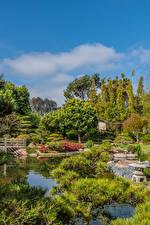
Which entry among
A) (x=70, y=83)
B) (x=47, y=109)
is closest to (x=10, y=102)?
(x=70, y=83)

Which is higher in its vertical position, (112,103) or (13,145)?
(112,103)

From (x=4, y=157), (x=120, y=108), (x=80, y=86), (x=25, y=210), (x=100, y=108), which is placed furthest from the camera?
(x=80, y=86)

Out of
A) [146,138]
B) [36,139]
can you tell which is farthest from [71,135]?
[146,138]

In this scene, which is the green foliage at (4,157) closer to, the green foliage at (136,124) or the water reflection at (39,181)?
the water reflection at (39,181)

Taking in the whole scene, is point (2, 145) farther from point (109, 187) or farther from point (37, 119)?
point (109, 187)

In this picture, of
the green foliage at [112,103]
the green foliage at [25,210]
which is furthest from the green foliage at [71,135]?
the green foliage at [25,210]

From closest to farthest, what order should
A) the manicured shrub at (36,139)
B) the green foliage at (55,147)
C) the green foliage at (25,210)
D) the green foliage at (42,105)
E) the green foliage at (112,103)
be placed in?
the green foliage at (25,210) < the green foliage at (55,147) < the manicured shrub at (36,139) < the green foliage at (112,103) < the green foliage at (42,105)

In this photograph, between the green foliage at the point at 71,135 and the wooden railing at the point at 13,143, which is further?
the green foliage at the point at 71,135

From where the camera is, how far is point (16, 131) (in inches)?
887

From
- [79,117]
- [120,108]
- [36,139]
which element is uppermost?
[120,108]

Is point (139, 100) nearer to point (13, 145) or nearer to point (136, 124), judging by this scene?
point (136, 124)

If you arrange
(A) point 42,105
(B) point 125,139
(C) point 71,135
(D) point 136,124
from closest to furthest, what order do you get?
1. (D) point 136,124
2. (B) point 125,139
3. (C) point 71,135
4. (A) point 42,105

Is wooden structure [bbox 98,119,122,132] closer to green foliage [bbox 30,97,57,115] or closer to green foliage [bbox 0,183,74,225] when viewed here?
green foliage [bbox 0,183,74,225]

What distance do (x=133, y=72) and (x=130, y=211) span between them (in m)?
30.8
